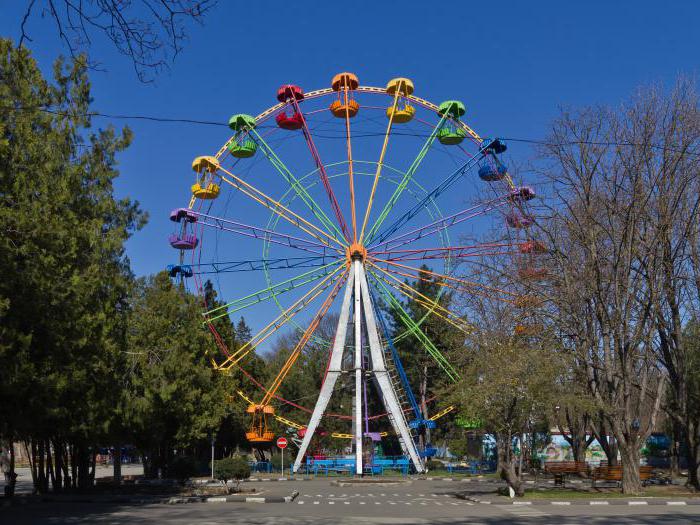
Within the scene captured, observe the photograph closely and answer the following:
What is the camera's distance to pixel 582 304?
84.5ft

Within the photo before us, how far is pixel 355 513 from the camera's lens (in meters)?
18.6

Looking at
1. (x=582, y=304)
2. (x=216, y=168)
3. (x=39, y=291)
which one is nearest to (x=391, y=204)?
(x=216, y=168)

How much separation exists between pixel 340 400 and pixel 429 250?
25.5m

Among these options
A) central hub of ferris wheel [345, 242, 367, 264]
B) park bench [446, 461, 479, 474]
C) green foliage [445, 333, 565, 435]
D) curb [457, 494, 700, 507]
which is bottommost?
park bench [446, 461, 479, 474]

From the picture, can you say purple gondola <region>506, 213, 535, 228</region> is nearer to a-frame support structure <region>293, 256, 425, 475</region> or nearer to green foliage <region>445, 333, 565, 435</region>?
green foliage <region>445, 333, 565, 435</region>

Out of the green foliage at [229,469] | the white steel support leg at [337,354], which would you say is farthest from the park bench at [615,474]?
the green foliage at [229,469]

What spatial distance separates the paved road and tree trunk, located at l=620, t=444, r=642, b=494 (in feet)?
11.6

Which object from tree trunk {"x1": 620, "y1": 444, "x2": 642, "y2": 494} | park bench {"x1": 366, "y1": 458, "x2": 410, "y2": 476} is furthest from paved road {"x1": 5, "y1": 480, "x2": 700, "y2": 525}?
park bench {"x1": 366, "y1": 458, "x2": 410, "y2": 476}

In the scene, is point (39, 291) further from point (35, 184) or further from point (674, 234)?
point (674, 234)

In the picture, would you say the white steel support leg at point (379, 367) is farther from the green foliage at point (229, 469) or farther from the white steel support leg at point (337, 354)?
the green foliage at point (229, 469)

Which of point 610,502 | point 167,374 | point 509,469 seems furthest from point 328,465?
point 610,502

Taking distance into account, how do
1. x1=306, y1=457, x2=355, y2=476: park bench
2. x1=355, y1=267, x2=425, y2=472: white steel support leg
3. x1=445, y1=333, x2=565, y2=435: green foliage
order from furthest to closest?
x1=306, y1=457, x2=355, y2=476: park bench, x1=355, y1=267, x2=425, y2=472: white steel support leg, x1=445, y1=333, x2=565, y2=435: green foliage

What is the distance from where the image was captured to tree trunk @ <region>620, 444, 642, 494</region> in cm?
2419

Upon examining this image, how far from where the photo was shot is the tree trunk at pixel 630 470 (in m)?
24.2
